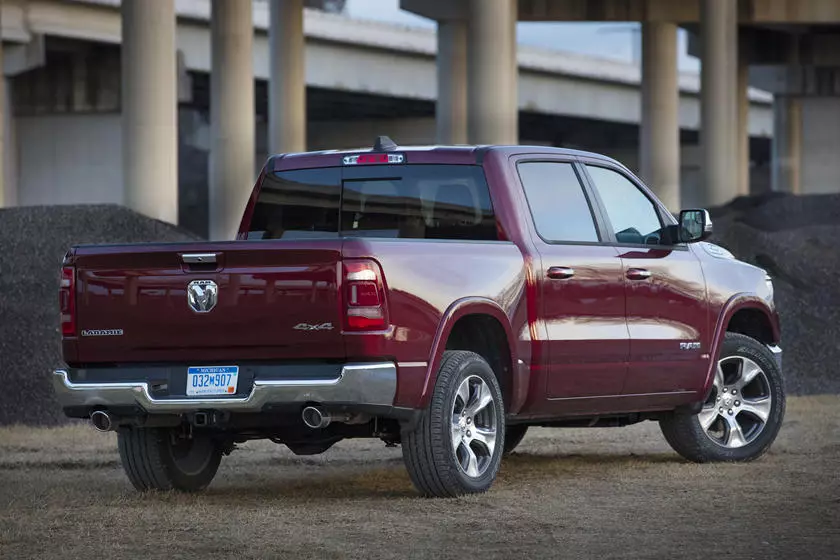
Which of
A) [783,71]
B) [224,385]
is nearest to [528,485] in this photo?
[224,385]

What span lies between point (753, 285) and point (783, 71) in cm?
6829

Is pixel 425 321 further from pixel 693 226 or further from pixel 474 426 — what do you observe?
pixel 693 226

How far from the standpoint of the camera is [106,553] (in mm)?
8289

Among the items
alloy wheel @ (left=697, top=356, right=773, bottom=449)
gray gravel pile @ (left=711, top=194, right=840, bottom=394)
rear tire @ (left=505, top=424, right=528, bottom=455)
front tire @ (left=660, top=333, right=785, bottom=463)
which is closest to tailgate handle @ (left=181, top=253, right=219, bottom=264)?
rear tire @ (left=505, top=424, right=528, bottom=455)

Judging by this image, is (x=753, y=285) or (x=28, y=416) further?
(x=28, y=416)

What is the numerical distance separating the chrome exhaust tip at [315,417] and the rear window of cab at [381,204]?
1.68m

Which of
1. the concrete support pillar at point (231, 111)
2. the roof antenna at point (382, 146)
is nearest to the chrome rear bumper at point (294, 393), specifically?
the roof antenna at point (382, 146)

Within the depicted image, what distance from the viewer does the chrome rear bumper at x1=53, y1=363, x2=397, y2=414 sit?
931 cm

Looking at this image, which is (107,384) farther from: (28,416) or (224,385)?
(28,416)

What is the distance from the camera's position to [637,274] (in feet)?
37.2

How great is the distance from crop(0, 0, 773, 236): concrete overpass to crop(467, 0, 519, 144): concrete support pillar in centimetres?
7

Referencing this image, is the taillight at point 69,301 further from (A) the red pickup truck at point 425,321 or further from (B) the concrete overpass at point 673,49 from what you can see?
(B) the concrete overpass at point 673,49

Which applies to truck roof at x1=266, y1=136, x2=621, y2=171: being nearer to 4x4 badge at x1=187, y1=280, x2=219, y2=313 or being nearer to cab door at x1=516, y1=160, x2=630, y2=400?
cab door at x1=516, y1=160, x2=630, y2=400

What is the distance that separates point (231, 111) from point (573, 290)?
35.0m
